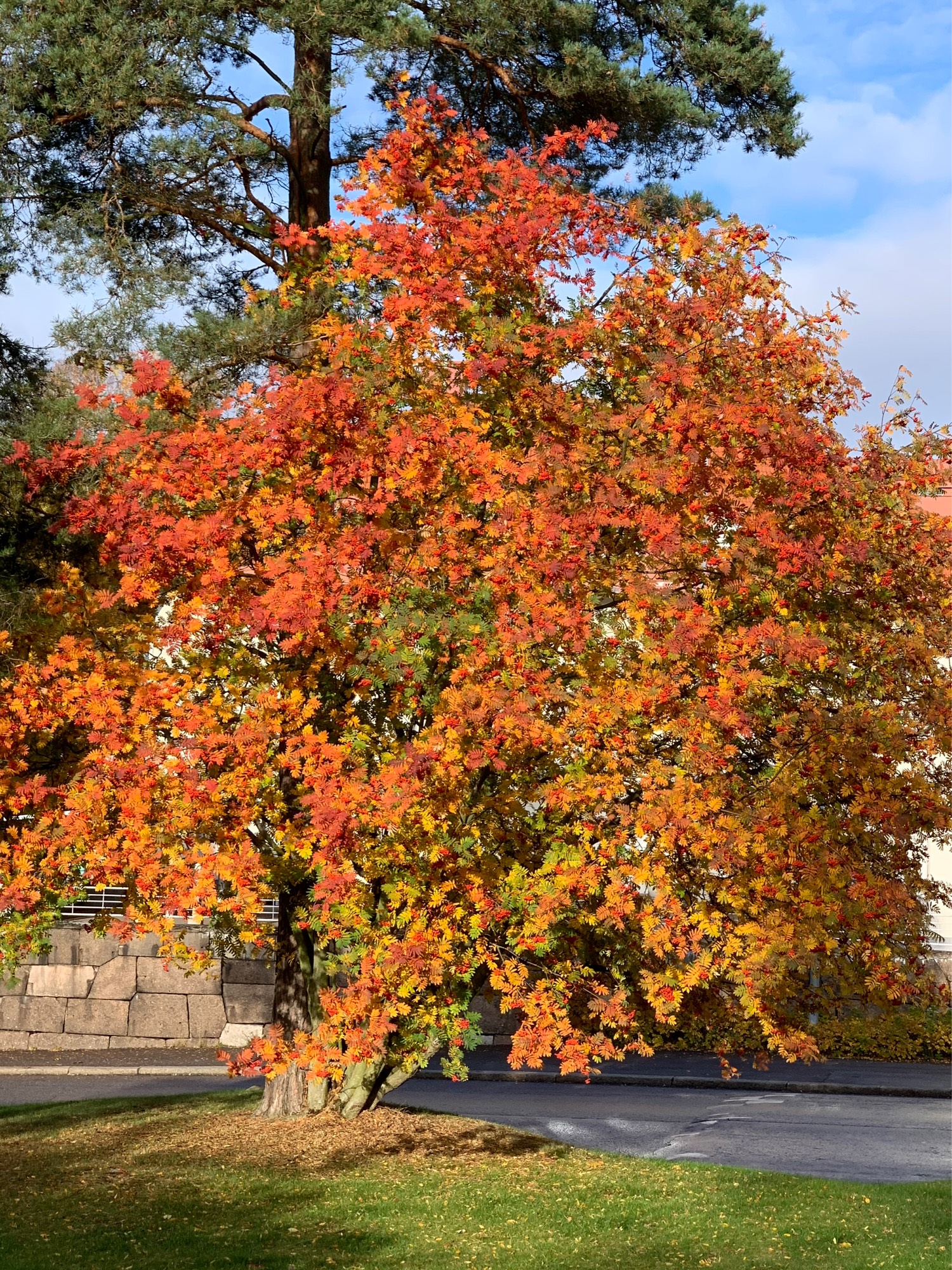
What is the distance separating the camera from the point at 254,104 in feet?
42.8

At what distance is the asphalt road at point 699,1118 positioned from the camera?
12453 millimetres

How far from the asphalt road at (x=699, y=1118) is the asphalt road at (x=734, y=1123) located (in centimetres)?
2

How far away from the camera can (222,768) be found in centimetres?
872

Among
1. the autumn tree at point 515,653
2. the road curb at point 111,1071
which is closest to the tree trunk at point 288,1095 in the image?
the autumn tree at point 515,653

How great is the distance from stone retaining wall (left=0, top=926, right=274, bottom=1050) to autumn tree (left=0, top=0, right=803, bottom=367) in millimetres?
10195

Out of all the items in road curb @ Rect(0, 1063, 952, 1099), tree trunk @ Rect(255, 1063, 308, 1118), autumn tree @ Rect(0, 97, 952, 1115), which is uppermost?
autumn tree @ Rect(0, 97, 952, 1115)

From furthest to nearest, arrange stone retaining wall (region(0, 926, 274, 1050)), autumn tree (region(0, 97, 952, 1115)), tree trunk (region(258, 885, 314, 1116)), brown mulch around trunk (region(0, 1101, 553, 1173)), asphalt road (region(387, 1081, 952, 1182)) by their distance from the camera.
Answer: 1. stone retaining wall (region(0, 926, 274, 1050))
2. asphalt road (region(387, 1081, 952, 1182))
3. tree trunk (region(258, 885, 314, 1116))
4. brown mulch around trunk (region(0, 1101, 553, 1173))
5. autumn tree (region(0, 97, 952, 1115))

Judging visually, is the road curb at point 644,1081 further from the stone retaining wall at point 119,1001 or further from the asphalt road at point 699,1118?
the stone retaining wall at point 119,1001

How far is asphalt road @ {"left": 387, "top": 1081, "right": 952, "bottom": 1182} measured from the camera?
12.4m

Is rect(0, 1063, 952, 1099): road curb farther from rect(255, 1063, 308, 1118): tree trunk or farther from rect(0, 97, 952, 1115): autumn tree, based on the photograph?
rect(0, 97, 952, 1115): autumn tree

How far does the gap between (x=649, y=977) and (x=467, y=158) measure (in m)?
5.77

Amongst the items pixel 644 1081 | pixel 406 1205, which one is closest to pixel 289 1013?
→ pixel 406 1205

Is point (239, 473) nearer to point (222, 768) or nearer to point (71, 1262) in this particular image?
point (222, 768)

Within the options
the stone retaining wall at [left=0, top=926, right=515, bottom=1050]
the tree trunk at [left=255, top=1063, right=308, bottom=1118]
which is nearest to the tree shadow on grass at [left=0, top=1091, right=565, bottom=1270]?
the tree trunk at [left=255, top=1063, right=308, bottom=1118]
